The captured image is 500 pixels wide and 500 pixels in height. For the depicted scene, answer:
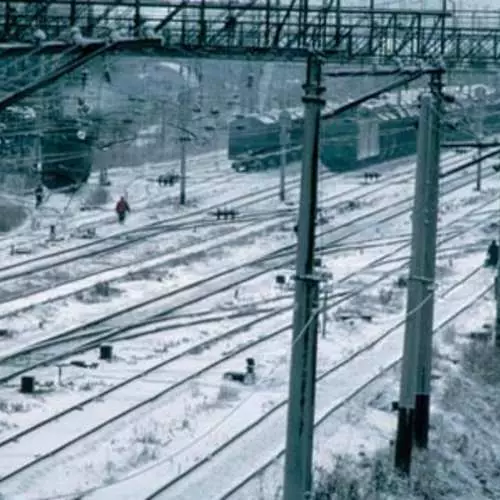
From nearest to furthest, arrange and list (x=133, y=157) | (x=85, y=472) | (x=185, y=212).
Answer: (x=85, y=472), (x=185, y=212), (x=133, y=157)

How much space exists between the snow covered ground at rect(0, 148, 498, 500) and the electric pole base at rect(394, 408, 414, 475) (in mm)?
642

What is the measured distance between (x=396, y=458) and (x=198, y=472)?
5.48 feet

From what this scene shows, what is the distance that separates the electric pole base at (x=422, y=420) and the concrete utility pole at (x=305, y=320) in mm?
3308

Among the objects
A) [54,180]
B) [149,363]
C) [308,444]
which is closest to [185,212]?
[54,180]

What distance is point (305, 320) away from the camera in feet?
26.8

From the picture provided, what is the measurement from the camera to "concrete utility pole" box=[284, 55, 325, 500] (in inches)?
308

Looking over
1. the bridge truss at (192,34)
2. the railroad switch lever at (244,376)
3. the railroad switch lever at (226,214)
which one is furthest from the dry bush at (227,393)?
the railroad switch lever at (226,214)

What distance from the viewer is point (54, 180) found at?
29.8 m

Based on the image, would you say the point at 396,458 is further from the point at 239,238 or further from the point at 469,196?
the point at 469,196

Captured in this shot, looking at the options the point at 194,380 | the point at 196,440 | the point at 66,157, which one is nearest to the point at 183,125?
the point at 66,157

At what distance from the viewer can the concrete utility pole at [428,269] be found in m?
10.8

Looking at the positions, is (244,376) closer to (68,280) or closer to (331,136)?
(68,280)

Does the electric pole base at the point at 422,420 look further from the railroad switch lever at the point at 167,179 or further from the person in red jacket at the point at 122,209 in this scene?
the railroad switch lever at the point at 167,179

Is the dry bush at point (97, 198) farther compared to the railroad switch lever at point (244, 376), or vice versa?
the dry bush at point (97, 198)
